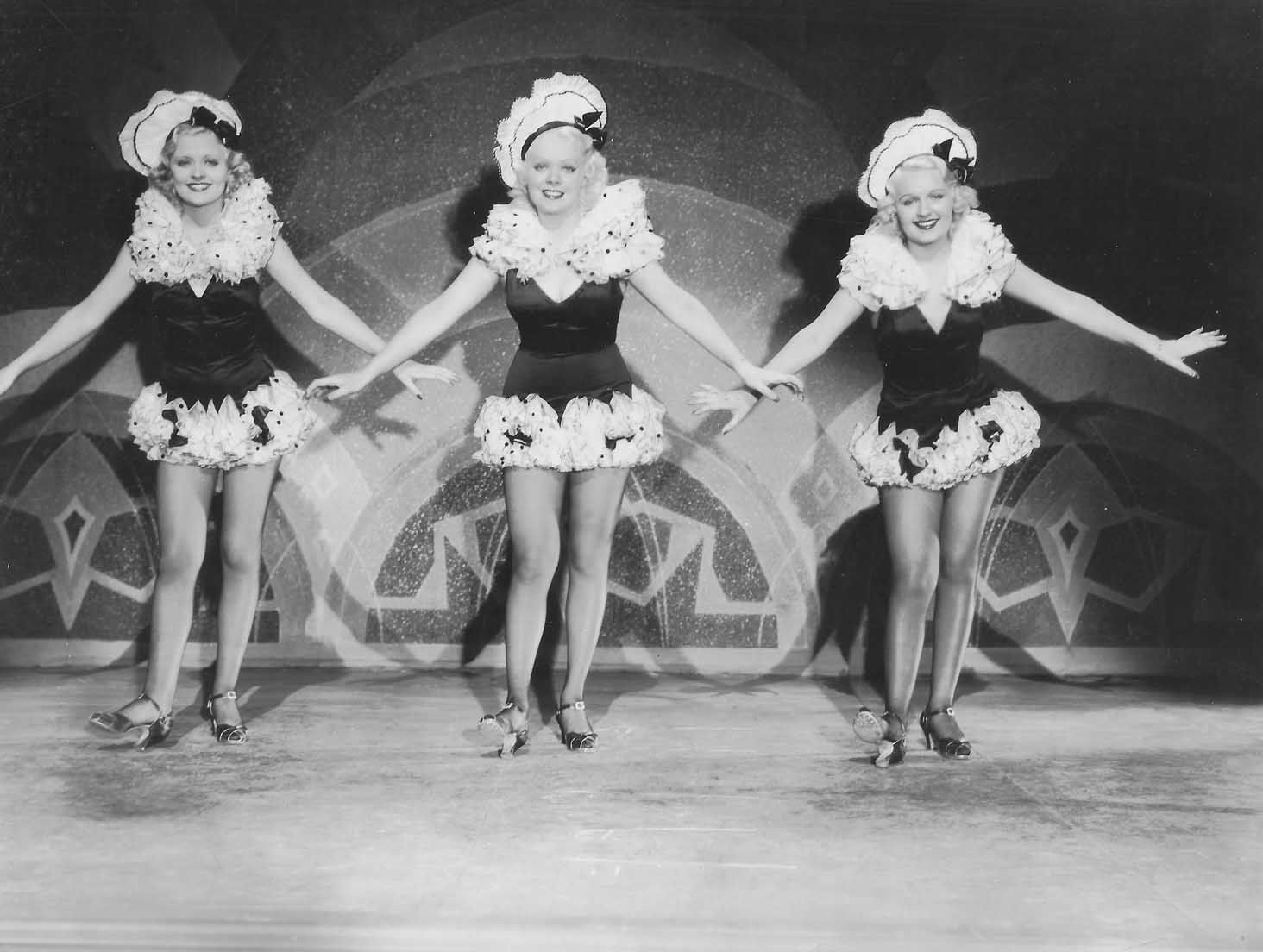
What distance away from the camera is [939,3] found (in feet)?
16.8

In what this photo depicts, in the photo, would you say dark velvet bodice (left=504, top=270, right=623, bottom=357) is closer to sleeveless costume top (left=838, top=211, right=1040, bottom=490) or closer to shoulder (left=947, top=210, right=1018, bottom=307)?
sleeveless costume top (left=838, top=211, right=1040, bottom=490)

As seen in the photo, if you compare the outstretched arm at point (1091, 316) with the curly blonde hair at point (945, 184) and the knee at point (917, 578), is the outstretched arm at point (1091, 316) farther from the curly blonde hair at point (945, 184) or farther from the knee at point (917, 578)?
the knee at point (917, 578)

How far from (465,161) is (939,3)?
174 cm

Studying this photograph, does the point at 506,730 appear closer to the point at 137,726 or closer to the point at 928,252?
the point at 137,726

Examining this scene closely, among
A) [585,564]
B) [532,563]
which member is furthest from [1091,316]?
[532,563]

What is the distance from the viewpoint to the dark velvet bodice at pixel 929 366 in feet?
13.1

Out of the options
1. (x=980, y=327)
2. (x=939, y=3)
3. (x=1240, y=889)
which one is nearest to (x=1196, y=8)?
(x=939, y=3)

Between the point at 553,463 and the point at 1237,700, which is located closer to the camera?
the point at 553,463

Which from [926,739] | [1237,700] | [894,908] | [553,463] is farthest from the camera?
[1237,700]

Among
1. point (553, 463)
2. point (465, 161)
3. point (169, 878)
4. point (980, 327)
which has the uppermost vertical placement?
point (465, 161)

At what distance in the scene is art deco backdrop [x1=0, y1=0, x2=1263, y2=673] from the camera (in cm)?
513

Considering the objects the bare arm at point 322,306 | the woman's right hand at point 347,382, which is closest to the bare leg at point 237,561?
the woman's right hand at point 347,382

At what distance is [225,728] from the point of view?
13.7 feet

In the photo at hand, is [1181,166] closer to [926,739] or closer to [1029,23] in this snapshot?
[1029,23]
